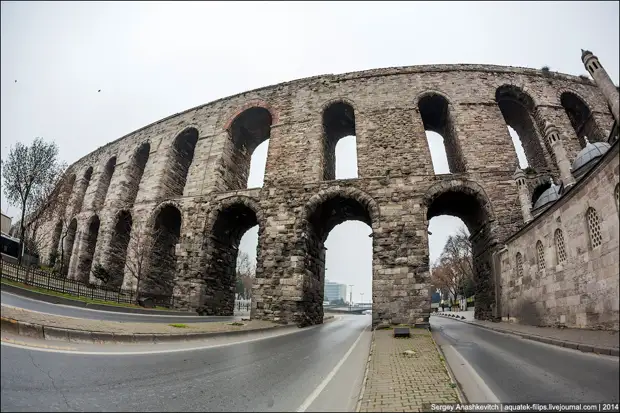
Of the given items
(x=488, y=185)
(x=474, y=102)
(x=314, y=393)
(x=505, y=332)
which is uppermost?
(x=474, y=102)

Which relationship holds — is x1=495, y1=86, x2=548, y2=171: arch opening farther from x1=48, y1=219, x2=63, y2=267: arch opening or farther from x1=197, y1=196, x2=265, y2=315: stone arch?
x1=48, y1=219, x2=63, y2=267: arch opening

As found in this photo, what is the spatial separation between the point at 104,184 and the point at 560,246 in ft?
97.9

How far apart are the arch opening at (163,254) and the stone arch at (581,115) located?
2426 centimetres

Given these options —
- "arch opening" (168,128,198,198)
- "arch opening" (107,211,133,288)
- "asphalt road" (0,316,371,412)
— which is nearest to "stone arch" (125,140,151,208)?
"arch opening" (107,211,133,288)

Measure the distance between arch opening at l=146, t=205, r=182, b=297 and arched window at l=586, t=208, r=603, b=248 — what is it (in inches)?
725

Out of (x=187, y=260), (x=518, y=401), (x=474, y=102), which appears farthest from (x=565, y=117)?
(x=187, y=260)

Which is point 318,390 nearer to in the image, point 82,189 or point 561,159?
point 561,159

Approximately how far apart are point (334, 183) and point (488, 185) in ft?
24.0

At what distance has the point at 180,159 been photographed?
73.8 ft

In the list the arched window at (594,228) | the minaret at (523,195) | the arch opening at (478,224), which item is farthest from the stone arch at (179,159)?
the arched window at (594,228)

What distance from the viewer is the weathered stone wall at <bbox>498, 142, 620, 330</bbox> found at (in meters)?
7.11

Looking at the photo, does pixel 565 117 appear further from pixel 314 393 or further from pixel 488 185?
pixel 314 393

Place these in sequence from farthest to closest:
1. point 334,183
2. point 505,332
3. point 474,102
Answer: point 474,102 < point 334,183 < point 505,332

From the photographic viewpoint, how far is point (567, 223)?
8.94m
